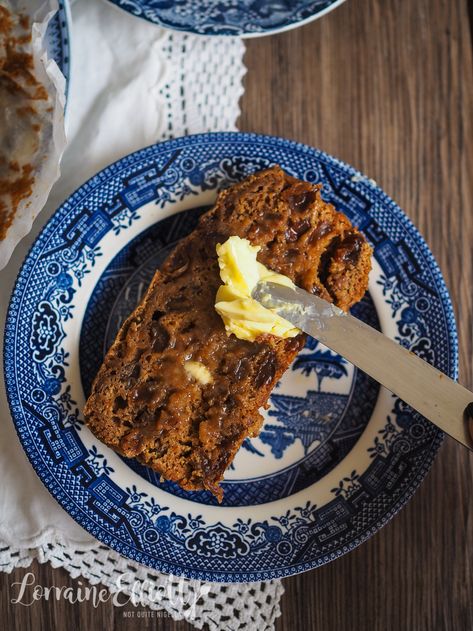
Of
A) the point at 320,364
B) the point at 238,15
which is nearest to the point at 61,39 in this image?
the point at 238,15

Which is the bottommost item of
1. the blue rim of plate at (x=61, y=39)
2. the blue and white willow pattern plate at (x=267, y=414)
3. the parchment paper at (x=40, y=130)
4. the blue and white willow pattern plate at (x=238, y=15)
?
the blue and white willow pattern plate at (x=267, y=414)

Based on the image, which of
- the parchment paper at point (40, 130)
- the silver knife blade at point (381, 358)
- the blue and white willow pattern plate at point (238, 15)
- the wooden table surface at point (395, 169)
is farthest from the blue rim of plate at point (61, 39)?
the silver knife blade at point (381, 358)

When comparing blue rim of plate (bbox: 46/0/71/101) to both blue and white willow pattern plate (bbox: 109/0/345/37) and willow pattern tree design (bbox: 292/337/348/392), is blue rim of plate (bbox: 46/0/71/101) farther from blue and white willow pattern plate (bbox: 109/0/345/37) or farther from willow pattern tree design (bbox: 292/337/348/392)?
willow pattern tree design (bbox: 292/337/348/392)

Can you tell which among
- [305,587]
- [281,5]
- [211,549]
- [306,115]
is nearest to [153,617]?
[211,549]

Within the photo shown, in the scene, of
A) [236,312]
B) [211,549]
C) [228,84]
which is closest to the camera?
[236,312]

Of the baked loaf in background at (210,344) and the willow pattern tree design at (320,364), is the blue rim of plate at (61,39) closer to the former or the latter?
the baked loaf in background at (210,344)

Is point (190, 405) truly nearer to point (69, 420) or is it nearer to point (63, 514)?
point (69, 420)
